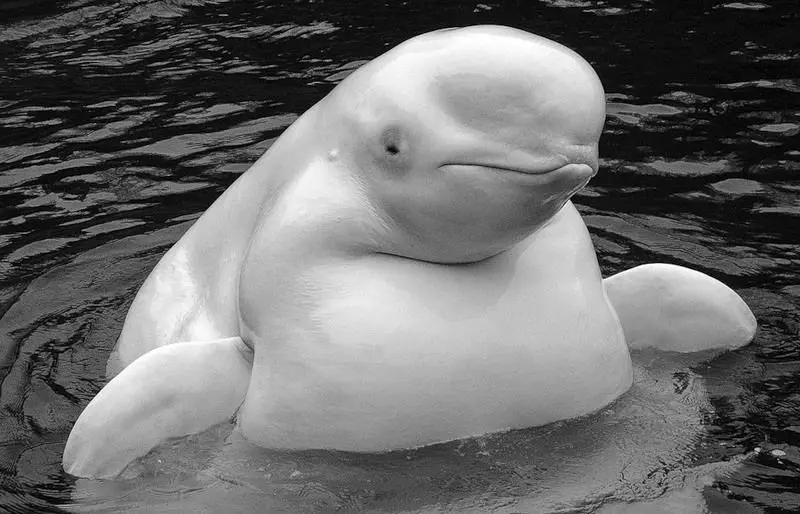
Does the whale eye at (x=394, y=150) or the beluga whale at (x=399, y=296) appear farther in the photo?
the whale eye at (x=394, y=150)

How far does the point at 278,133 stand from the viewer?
12602 mm

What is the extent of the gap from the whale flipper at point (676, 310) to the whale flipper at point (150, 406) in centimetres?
237

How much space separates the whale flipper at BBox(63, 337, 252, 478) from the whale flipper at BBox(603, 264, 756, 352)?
2370 millimetres

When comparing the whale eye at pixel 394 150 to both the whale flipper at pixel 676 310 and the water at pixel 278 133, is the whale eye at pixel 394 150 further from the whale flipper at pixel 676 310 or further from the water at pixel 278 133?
the whale flipper at pixel 676 310

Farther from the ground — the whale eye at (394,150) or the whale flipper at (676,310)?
the whale eye at (394,150)

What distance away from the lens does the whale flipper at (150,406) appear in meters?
6.95

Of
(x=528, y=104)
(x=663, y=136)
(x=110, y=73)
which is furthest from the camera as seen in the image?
(x=110, y=73)

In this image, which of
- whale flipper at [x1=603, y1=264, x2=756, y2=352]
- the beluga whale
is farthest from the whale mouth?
whale flipper at [x1=603, y1=264, x2=756, y2=352]

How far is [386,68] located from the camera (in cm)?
681

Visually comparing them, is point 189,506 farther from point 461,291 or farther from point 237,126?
point 237,126

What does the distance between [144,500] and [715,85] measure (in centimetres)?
829

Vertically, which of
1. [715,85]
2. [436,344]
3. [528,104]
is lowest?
[715,85]

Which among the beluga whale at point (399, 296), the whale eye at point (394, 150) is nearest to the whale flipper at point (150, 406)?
the beluga whale at point (399, 296)

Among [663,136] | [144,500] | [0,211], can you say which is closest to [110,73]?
[0,211]
